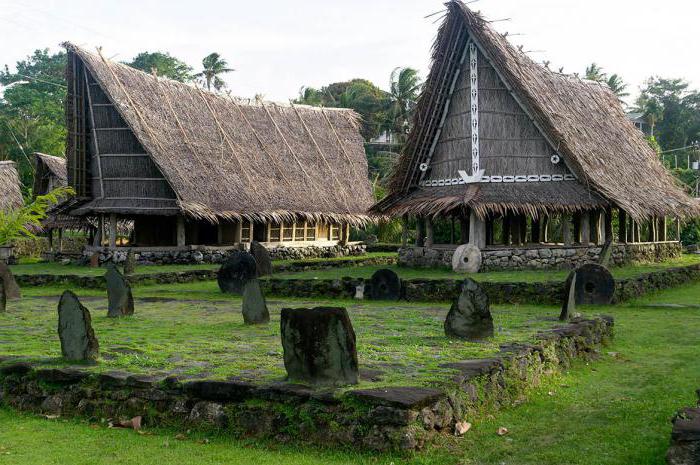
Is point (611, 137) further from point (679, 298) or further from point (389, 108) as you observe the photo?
point (389, 108)

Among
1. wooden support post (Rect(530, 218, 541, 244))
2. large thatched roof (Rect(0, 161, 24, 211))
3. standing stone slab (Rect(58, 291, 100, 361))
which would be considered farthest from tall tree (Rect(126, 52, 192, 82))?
standing stone slab (Rect(58, 291, 100, 361))

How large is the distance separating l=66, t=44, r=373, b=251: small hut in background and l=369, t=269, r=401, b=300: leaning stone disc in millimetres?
10763

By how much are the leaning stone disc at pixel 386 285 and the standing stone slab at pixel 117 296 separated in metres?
6.75

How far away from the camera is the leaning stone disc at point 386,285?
61.7ft

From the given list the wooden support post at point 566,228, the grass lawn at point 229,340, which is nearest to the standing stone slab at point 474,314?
the grass lawn at point 229,340

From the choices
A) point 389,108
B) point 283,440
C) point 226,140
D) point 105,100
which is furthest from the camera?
point 389,108

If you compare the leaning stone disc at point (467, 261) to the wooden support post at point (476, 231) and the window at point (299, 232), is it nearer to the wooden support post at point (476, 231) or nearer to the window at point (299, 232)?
the wooden support post at point (476, 231)

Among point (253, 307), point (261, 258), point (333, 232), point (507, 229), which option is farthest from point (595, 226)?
point (253, 307)

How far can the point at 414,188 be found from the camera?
26109 millimetres

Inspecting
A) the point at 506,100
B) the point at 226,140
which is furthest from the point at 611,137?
the point at 226,140

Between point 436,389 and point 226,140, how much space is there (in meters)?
26.0

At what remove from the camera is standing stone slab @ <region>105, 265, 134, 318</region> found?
13797 mm

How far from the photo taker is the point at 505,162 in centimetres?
2398

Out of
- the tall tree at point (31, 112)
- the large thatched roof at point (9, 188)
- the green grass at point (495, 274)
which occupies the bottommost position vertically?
the green grass at point (495, 274)
